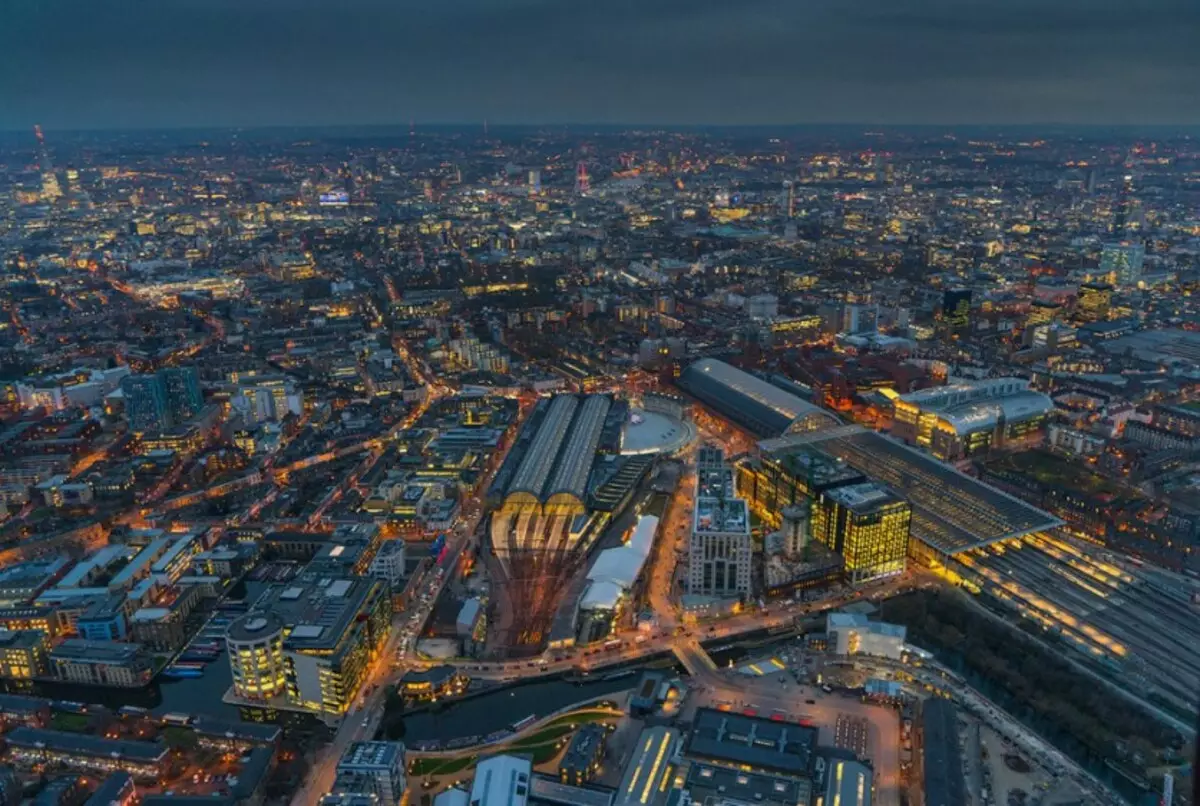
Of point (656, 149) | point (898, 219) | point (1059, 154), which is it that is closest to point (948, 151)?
point (1059, 154)

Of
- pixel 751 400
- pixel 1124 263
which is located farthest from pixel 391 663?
pixel 1124 263

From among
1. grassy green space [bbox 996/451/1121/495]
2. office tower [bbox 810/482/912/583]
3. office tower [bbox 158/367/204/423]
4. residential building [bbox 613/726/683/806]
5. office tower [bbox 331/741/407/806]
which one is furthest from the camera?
office tower [bbox 158/367/204/423]

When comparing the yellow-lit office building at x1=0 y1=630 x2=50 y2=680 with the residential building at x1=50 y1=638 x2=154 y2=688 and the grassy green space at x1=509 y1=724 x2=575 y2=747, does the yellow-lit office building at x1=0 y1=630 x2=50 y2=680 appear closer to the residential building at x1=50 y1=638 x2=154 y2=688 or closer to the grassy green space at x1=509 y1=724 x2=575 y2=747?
the residential building at x1=50 y1=638 x2=154 y2=688

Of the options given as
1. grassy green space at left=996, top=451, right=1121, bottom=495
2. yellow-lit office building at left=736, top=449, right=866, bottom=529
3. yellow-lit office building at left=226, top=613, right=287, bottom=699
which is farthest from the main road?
grassy green space at left=996, top=451, right=1121, bottom=495

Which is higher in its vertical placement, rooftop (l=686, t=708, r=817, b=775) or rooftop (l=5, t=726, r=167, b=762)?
rooftop (l=686, t=708, r=817, b=775)

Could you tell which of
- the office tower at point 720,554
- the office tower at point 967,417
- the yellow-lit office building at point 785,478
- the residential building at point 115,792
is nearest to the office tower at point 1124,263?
the office tower at point 967,417

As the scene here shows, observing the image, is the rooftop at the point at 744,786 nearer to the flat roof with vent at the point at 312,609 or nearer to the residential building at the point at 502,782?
the residential building at the point at 502,782
